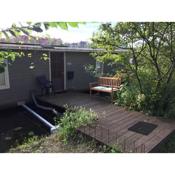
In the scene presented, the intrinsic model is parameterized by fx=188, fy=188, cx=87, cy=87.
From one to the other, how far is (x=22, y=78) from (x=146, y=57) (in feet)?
14.5

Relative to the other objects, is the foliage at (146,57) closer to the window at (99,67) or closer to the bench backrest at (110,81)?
the bench backrest at (110,81)

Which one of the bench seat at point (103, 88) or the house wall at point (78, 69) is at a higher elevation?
the house wall at point (78, 69)

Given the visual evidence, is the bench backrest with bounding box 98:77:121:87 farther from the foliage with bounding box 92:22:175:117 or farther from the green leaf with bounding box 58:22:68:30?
the green leaf with bounding box 58:22:68:30

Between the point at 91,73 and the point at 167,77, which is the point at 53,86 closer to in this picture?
the point at 91,73

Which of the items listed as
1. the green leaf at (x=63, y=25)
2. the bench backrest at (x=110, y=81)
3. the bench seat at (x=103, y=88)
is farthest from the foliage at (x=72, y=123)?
the green leaf at (x=63, y=25)

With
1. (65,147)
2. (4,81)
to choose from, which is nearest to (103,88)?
(4,81)

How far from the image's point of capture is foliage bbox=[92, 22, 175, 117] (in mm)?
5074

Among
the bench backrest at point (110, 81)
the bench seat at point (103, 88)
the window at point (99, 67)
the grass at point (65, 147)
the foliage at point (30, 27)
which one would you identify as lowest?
the grass at point (65, 147)

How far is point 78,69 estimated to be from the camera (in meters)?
9.04

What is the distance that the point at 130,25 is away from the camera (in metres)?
5.03

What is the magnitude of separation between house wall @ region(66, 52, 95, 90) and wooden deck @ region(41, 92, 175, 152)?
109 inches

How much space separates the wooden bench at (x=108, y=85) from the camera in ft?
22.9

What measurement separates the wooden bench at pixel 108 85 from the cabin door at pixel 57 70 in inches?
59.3
